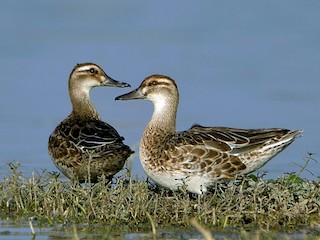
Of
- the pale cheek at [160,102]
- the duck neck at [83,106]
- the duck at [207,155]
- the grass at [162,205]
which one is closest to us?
the grass at [162,205]

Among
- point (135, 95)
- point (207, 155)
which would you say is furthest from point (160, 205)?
point (135, 95)

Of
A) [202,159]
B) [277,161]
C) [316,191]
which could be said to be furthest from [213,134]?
[277,161]

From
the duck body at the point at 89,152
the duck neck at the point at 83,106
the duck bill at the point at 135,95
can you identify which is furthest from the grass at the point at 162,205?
the duck neck at the point at 83,106

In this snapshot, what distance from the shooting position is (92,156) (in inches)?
445

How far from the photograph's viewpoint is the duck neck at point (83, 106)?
12.9 m

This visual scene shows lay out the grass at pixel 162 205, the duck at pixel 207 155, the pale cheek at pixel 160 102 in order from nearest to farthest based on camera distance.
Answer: the grass at pixel 162 205 → the duck at pixel 207 155 → the pale cheek at pixel 160 102

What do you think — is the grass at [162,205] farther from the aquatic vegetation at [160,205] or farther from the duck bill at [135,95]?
the duck bill at [135,95]

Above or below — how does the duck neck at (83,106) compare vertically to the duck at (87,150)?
above

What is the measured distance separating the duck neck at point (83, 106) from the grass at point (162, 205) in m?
2.69

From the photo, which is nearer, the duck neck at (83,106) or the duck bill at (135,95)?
the duck bill at (135,95)

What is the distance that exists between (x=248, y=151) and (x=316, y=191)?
2.85 ft

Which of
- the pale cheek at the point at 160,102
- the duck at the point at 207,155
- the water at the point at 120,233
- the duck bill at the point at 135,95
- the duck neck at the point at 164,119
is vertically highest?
the duck bill at the point at 135,95

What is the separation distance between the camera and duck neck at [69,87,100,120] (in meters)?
12.9

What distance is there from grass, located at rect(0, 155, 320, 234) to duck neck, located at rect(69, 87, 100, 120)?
269 centimetres
